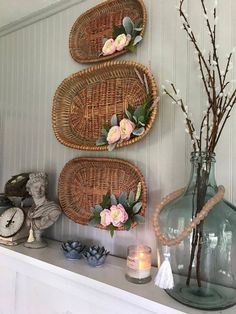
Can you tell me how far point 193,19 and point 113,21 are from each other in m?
0.37

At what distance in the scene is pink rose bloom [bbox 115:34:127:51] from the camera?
1154mm

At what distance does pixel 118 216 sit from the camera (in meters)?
1.06

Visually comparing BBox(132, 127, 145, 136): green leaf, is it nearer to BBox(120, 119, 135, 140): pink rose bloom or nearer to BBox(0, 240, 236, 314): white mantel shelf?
BBox(120, 119, 135, 140): pink rose bloom

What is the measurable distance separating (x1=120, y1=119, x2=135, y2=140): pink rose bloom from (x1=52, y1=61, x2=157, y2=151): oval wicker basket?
3cm

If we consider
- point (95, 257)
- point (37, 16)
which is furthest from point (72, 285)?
point (37, 16)

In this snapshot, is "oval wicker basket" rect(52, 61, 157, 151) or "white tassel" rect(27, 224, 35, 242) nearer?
"oval wicker basket" rect(52, 61, 157, 151)

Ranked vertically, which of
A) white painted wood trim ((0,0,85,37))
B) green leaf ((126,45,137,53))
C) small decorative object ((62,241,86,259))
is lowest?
small decorative object ((62,241,86,259))

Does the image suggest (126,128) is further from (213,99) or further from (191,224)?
(191,224)

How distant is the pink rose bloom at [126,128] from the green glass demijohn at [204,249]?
1.03 feet

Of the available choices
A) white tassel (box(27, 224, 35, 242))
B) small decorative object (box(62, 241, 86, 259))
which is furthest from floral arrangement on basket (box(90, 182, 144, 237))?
white tassel (box(27, 224, 35, 242))

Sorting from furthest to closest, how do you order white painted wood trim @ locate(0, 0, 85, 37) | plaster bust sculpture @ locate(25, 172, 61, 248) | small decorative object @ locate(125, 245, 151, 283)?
white painted wood trim @ locate(0, 0, 85, 37)
plaster bust sculpture @ locate(25, 172, 61, 248)
small decorative object @ locate(125, 245, 151, 283)

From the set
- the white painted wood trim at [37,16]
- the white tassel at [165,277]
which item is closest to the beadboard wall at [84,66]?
the white painted wood trim at [37,16]

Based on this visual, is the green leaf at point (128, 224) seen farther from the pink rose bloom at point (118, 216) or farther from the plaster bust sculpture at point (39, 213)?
the plaster bust sculpture at point (39, 213)

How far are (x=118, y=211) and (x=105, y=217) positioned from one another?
0.21ft
